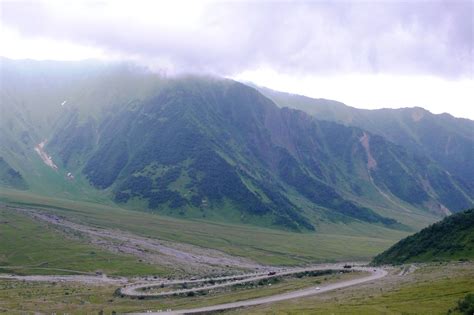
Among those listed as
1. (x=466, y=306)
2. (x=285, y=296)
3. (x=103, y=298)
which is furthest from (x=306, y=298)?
(x=103, y=298)

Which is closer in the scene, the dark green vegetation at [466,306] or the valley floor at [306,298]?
the dark green vegetation at [466,306]

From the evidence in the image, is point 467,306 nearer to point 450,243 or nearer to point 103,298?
point 103,298

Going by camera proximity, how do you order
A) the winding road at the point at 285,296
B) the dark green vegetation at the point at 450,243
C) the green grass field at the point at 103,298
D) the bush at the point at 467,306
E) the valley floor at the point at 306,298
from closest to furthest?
the bush at the point at 467,306
the valley floor at the point at 306,298
the winding road at the point at 285,296
the green grass field at the point at 103,298
the dark green vegetation at the point at 450,243

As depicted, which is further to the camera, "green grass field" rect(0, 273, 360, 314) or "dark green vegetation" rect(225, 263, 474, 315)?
"green grass field" rect(0, 273, 360, 314)

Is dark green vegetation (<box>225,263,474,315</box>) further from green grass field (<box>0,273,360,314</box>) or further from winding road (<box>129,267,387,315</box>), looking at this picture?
green grass field (<box>0,273,360,314</box>)

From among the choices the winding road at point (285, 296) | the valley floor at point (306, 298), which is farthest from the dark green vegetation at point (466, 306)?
the winding road at point (285, 296)

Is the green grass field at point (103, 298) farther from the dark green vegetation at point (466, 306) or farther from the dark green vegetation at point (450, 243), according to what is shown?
the dark green vegetation at point (466, 306)

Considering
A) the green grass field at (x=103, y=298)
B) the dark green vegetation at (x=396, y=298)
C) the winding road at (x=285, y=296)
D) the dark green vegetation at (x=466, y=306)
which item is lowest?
the green grass field at (x=103, y=298)

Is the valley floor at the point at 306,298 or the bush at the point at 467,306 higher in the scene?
the bush at the point at 467,306

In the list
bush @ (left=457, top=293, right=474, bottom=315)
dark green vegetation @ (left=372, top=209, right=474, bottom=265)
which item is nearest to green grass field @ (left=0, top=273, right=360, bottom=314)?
dark green vegetation @ (left=372, top=209, right=474, bottom=265)

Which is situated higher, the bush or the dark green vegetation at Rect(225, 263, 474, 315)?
the bush

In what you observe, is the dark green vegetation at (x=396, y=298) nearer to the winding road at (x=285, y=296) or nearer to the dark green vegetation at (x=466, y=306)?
the dark green vegetation at (x=466, y=306)

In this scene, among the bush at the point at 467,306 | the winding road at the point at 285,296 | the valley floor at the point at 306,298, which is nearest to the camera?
the bush at the point at 467,306

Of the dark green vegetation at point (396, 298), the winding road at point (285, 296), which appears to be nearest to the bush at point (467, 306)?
the dark green vegetation at point (396, 298)
